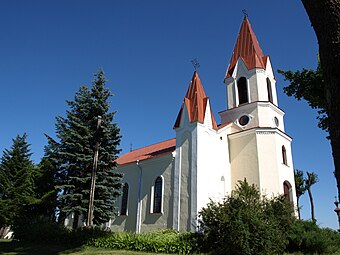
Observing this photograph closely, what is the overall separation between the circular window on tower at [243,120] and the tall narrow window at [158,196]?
27.9 ft

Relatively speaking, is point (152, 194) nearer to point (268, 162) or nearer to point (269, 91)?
point (268, 162)

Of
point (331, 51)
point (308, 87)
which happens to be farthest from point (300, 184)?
point (331, 51)

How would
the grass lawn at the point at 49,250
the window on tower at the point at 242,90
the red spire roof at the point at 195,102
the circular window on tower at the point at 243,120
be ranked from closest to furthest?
the grass lawn at the point at 49,250 → the red spire roof at the point at 195,102 → the circular window on tower at the point at 243,120 → the window on tower at the point at 242,90

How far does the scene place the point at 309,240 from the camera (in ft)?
47.6

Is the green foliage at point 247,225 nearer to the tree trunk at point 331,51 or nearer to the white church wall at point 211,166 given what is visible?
the white church wall at point 211,166

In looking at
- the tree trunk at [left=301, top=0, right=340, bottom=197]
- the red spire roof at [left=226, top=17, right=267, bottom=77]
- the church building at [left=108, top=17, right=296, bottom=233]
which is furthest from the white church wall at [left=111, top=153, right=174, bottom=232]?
the tree trunk at [left=301, top=0, right=340, bottom=197]

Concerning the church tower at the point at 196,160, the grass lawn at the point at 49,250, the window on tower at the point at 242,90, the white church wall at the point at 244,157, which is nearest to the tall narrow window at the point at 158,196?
the church tower at the point at 196,160

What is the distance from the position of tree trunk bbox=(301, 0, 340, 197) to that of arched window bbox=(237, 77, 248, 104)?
23.6 m

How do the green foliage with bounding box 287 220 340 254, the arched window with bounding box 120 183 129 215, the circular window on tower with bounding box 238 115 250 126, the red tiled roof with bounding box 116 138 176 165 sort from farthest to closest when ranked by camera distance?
the red tiled roof with bounding box 116 138 176 165 → the arched window with bounding box 120 183 129 215 → the circular window on tower with bounding box 238 115 250 126 → the green foliage with bounding box 287 220 340 254

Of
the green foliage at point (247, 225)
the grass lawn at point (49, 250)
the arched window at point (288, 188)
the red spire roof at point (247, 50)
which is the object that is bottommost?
the grass lawn at point (49, 250)

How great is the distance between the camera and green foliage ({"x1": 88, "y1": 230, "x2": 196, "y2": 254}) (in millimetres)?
14370

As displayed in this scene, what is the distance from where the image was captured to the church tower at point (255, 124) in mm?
22500

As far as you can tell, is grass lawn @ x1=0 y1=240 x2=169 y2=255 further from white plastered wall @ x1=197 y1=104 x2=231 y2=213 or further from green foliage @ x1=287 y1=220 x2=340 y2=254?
green foliage @ x1=287 y1=220 x2=340 y2=254

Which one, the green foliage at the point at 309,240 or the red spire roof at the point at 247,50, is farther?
the red spire roof at the point at 247,50
